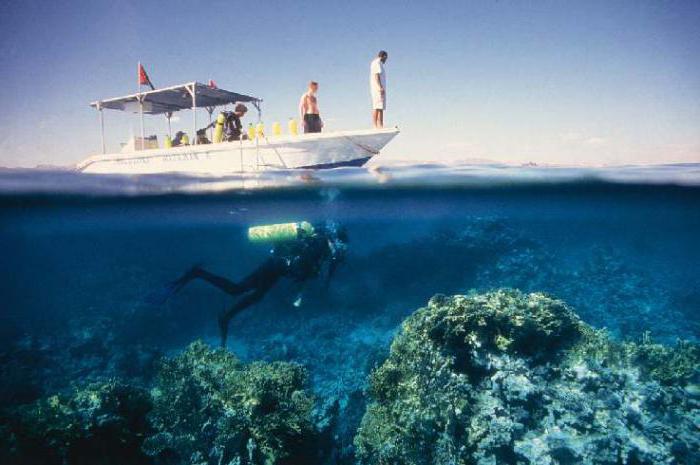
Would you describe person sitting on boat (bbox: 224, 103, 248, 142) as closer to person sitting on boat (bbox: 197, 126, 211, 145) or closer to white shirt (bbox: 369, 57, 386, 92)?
person sitting on boat (bbox: 197, 126, 211, 145)

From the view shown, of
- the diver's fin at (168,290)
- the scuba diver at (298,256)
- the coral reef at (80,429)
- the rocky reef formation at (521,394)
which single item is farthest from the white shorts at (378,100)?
the coral reef at (80,429)

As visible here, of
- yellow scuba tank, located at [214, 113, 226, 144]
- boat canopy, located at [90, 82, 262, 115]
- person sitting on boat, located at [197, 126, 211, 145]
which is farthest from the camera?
person sitting on boat, located at [197, 126, 211, 145]

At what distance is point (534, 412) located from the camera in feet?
19.5

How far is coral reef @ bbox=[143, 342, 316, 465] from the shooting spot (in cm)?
599

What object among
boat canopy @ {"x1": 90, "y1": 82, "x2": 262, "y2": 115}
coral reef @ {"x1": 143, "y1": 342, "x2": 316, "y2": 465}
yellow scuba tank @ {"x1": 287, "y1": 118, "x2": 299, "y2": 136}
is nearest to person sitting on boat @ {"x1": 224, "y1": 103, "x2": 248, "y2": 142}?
boat canopy @ {"x1": 90, "y1": 82, "x2": 262, "y2": 115}

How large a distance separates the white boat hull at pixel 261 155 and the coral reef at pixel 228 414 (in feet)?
21.3

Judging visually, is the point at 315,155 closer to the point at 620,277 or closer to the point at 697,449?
the point at 697,449

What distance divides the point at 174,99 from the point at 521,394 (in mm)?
15996

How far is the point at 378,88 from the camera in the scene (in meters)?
9.80

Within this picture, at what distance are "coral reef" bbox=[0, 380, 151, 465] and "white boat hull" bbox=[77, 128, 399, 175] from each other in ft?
25.0

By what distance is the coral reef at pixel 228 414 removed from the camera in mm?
5992

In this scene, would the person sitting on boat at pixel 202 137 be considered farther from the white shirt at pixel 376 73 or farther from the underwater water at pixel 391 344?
the white shirt at pixel 376 73

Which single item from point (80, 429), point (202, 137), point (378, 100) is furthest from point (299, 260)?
point (202, 137)

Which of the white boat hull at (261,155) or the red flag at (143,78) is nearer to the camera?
the white boat hull at (261,155)
